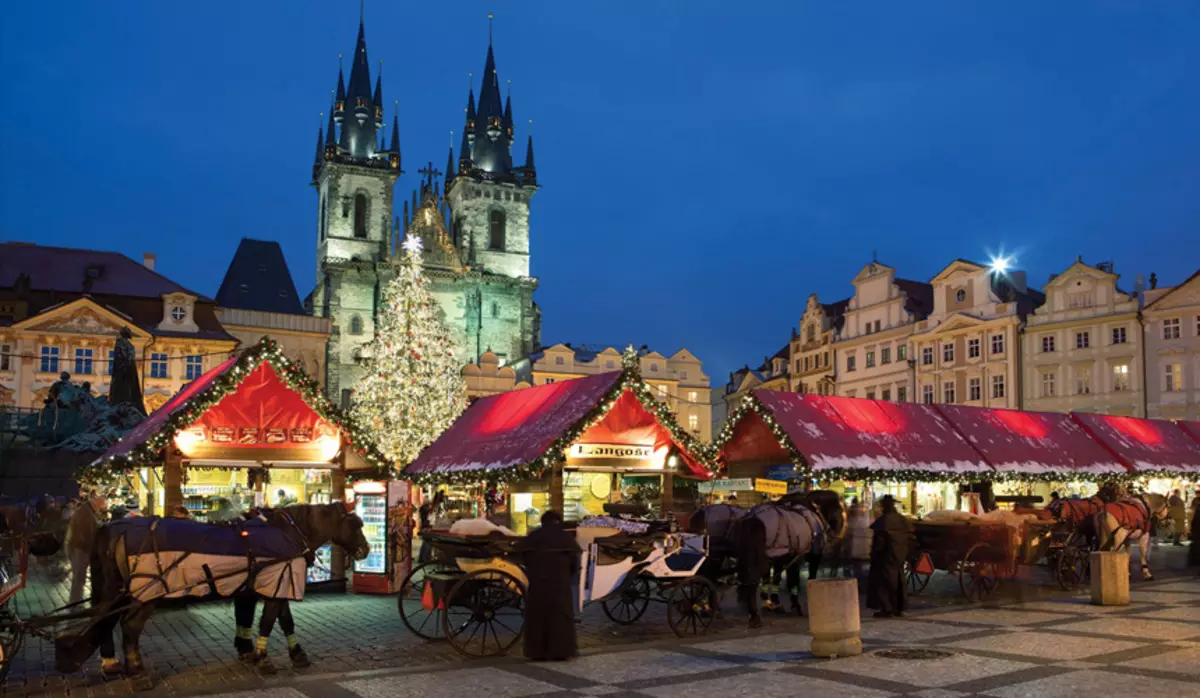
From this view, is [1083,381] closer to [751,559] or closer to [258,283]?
[751,559]

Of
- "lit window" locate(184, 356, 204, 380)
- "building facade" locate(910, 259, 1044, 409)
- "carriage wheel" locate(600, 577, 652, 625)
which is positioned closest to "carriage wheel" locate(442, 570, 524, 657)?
"carriage wheel" locate(600, 577, 652, 625)

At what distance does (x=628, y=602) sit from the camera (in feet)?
43.7

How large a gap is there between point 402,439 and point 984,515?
26996 millimetres

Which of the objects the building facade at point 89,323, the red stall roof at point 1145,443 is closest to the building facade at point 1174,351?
the red stall roof at point 1145,443

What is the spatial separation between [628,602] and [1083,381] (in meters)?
38.0

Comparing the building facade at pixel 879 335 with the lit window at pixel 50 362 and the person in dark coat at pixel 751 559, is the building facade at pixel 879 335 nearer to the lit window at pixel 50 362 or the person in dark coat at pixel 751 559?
the lit window at pixel 50 362

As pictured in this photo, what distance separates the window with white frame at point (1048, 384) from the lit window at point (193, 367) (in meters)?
36.9

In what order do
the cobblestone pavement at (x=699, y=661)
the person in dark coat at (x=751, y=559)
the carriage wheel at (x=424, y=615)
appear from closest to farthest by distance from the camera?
1. the cobblestone pavement at (x=699, y=661)
2. the carriage wheel at (x=424, y=615)
3. the person in dark coat at (x=751, y=559)

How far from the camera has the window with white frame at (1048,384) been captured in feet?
154

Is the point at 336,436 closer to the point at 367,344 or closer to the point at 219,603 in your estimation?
the point at 219,603

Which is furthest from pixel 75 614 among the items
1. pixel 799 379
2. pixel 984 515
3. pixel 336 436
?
pixel 799 379

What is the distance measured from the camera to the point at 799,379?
62.2m

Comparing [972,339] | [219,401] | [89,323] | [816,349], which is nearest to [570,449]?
[219,401]

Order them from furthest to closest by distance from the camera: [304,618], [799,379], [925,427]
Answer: [799,379]
[925,427]
[304,618]
